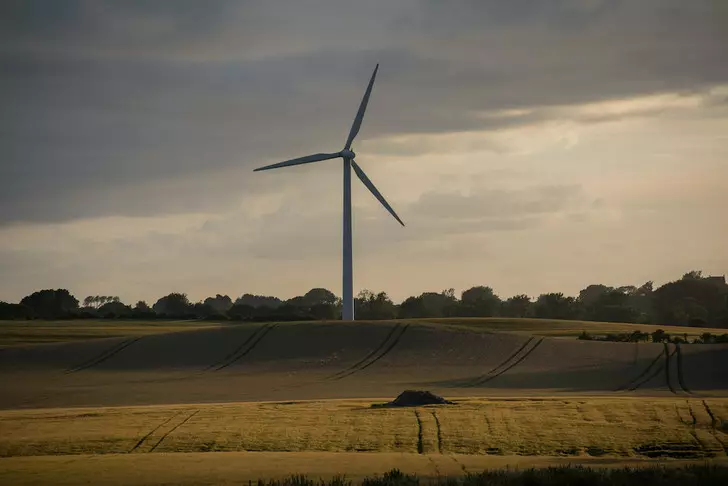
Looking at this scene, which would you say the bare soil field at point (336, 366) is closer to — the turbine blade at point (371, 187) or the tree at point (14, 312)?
the turbine blade at point (371, 187)

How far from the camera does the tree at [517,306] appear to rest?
177 metres

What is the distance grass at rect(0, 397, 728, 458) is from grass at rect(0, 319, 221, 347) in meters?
47.1

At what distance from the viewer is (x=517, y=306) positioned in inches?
7205

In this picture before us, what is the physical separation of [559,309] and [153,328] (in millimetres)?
71714

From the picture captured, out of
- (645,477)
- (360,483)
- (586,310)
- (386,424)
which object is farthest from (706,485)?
(586,310)

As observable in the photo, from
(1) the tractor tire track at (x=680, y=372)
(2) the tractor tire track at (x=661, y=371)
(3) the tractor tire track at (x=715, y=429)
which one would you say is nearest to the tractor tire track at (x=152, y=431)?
(3) the tractor tire track at (x=715, y=429)

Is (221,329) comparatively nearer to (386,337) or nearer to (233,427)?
(386,337)

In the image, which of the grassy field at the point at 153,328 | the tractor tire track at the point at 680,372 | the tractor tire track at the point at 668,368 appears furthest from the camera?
the grassy field at the point at 153,328

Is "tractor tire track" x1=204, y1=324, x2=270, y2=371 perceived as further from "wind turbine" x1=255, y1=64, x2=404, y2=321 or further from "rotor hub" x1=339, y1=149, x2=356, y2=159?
"rotor hub" x1=339, y1=149, x2=356, y2=159

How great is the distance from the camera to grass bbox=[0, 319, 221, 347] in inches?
3617

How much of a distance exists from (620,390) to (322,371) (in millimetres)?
20189

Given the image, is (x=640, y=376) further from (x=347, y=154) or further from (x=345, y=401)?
(x=347, y=154)

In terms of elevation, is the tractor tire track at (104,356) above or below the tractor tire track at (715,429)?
above

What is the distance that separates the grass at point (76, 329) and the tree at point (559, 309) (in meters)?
55.8
